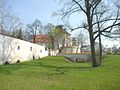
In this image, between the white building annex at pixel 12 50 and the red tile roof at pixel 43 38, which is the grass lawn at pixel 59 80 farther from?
the red tile roof at pixel 43 38

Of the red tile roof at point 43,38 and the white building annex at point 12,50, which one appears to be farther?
the red tile roof at point 43,38

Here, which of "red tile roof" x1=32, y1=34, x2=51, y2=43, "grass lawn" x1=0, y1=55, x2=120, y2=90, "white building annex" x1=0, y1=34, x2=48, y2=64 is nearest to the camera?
"grass lawn" x1=0, y1=55, x2=120, y2=90

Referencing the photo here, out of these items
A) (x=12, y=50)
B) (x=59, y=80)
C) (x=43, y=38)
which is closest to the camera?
(x=59, y=80)

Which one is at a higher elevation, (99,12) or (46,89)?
(99,12)

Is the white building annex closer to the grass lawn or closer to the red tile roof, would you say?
the grass lawn

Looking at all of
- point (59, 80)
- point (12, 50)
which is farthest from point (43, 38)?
point (59, 80)

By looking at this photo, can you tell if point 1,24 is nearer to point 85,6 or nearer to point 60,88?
point 85,6

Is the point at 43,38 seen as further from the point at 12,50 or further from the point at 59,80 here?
the point at 59,80

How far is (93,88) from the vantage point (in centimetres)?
1234

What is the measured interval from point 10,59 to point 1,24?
10.2 m

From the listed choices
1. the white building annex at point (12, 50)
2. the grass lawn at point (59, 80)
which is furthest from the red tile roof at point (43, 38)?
the grass lawn at point (59, 80)

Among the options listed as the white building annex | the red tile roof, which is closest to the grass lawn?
the white building annex

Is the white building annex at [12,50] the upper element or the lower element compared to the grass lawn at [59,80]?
upper

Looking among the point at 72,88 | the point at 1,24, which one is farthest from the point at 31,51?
the point at 72,88
